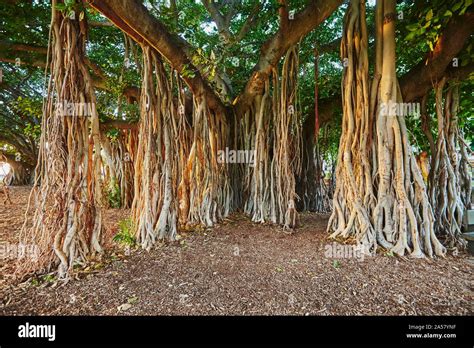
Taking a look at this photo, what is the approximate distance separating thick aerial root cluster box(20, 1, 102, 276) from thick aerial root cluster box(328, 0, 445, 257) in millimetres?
2598

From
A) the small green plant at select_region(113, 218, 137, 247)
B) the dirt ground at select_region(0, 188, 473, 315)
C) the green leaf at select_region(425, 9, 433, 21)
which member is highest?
the green leaf at select_region(425, 9, 433, 21)

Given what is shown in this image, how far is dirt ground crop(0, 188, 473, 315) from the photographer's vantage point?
140cm

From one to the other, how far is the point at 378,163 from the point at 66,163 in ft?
9.91

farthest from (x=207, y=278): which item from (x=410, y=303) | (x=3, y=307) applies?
(x=410, y=303)

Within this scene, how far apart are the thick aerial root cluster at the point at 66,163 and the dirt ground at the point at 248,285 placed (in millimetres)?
262

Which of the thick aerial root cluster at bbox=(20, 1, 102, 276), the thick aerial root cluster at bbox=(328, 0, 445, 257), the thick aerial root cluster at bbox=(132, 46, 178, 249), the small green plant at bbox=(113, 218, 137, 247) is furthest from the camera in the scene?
the thick aerial root cluster at bbox=(132, 46, 178, 249)

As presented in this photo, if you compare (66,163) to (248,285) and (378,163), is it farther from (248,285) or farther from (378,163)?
(378,163)

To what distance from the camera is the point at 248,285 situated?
1638 millimetres

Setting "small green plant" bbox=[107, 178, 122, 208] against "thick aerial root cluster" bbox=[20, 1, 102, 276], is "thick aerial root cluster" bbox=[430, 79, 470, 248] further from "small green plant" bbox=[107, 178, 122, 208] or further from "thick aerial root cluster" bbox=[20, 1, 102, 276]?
"small green plant" bbox=[107, 178, 122, 208]

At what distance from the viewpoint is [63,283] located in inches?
65.2

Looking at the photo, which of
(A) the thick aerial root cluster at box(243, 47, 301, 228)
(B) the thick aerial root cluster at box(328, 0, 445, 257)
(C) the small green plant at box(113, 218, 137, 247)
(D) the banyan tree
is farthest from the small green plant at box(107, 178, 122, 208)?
(B) the thick aerial root cluster at box(328, 0, 445, 257)
